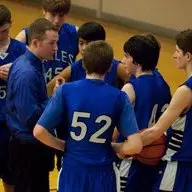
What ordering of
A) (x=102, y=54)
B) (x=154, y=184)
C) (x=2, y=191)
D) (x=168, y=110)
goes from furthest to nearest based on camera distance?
(x=2, y=191) < (x=154, y=184) < (x=168, y=110) < (x=102, y=54)

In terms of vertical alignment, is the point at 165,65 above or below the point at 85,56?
below

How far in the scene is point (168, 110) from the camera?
3.99m

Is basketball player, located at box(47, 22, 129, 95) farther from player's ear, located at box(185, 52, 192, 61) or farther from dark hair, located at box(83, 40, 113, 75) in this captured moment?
dark hair, located at box(83, 40, 113, 75)

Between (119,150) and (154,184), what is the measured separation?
57cm

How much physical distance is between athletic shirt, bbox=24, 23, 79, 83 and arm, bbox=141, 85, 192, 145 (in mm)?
1592

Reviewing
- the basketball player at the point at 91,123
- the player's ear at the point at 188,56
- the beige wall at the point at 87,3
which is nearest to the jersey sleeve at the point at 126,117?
the basketball player at the point at 91,123

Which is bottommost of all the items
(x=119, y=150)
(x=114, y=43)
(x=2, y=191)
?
(x=114, y=43)

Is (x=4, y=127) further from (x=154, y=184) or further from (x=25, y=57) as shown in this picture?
(x=154, y=184)

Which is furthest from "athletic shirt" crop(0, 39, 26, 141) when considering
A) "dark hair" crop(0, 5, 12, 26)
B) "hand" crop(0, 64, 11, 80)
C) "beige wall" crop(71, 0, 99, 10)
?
"beige wall" crop(71, 0, 99, 10)

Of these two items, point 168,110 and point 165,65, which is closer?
point 168,110

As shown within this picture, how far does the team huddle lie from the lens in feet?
12.4

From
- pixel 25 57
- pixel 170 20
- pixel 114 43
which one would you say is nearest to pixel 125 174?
pixel 25 57

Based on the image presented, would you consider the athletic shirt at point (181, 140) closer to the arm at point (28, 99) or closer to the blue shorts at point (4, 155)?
the arm at point (28, 99)

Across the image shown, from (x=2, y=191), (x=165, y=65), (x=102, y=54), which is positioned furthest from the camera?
(x=165, y=65)
